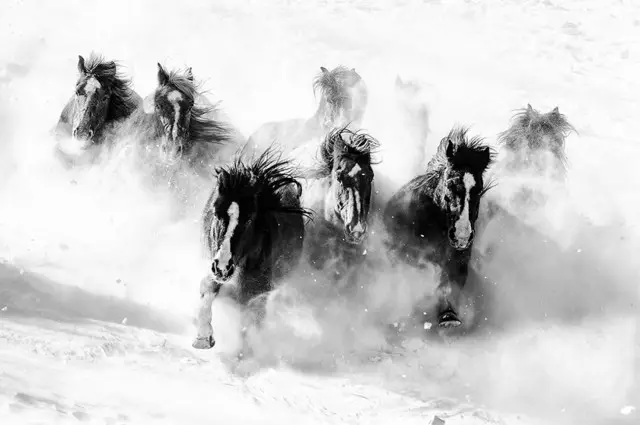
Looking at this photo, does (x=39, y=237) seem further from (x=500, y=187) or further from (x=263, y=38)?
(x=263, y=38)

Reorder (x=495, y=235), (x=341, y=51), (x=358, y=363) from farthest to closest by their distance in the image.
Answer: (x=341, y=51) → (x=495, y=235) → (x=358, y=363)

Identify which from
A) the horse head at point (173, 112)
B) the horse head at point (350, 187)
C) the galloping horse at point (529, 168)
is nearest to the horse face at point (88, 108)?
the horse head at point (173, 112)

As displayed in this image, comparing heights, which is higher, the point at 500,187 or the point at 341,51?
the point at 341,51

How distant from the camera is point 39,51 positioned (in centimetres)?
1221

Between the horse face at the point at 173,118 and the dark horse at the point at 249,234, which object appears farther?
the horse face at the point at 173,118

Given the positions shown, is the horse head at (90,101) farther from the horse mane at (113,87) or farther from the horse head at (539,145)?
the horse head at (539,145)

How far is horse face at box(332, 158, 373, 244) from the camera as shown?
565 cm

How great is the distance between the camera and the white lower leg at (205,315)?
214 inches

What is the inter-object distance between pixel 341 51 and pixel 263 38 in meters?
1.49

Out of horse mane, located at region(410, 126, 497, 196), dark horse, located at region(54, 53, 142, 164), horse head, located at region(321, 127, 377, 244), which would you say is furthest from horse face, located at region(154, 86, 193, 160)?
horse mane, located at region(410, 126, 497, 196)

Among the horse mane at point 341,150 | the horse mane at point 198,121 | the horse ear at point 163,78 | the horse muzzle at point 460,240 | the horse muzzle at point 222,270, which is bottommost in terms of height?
the horse muzzle at point 222,270

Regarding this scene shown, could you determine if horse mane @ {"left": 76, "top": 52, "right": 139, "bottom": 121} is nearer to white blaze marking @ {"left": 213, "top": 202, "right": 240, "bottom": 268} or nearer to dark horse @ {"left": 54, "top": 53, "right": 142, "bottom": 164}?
dark horse @ {"left": 54, "top": 53, "right": 142, "bottom": 164}

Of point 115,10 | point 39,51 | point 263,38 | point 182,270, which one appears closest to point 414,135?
point 182,270

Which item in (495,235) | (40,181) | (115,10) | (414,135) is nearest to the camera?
(495,235)
